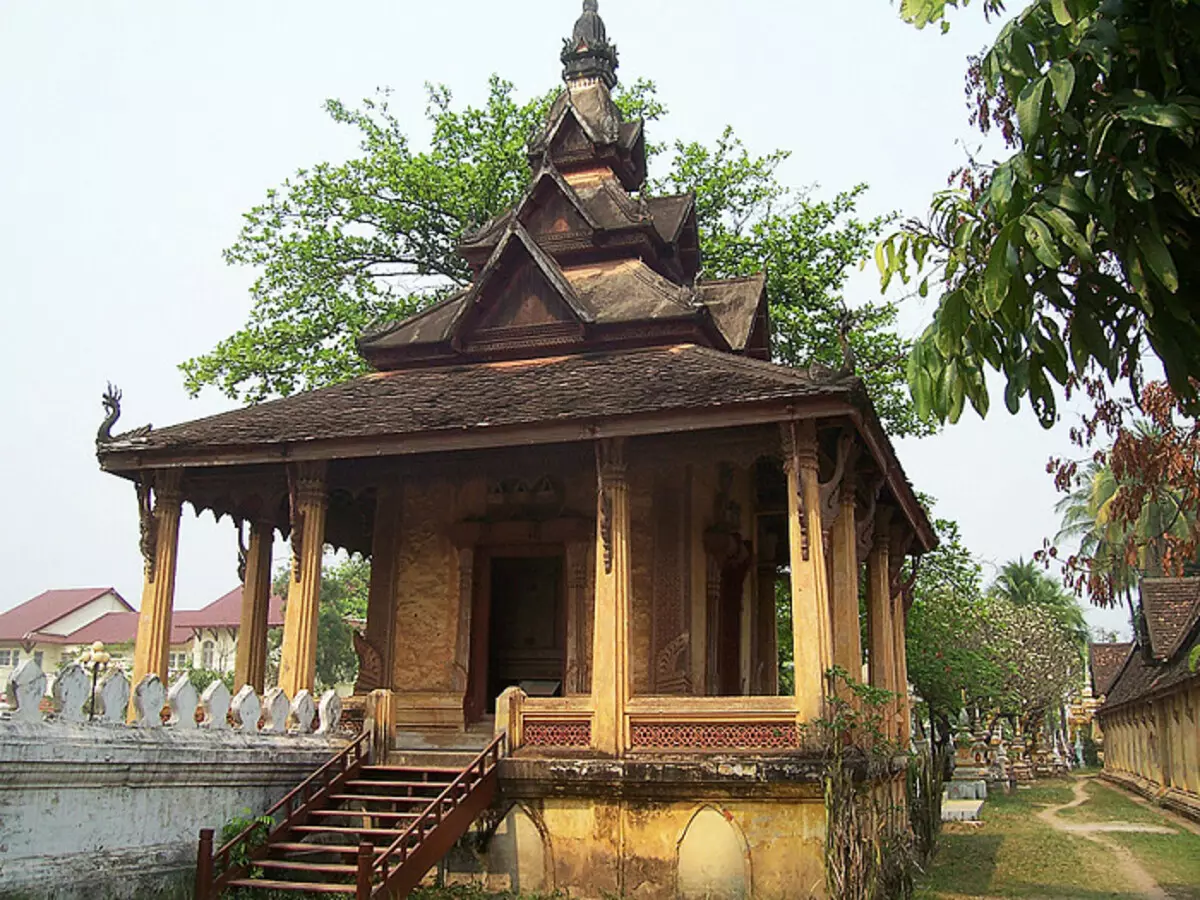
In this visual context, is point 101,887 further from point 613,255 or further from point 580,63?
point 580,63

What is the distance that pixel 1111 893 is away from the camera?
1361cm

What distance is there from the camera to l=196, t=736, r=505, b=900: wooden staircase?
32.4 ft

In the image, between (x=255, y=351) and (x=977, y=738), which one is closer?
(x=255, y=351)

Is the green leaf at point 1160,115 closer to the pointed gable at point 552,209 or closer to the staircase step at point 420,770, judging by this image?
the staircase step at point 420,770

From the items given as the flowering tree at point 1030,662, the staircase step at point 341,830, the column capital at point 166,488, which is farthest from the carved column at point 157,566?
the flowering tree at point 1030,662

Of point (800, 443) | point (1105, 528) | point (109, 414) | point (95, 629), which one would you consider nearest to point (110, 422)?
point (109, 414)

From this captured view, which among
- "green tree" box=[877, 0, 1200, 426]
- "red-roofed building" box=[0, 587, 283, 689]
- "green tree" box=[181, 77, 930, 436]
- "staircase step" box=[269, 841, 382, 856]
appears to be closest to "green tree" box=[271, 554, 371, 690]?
"red-roofed building" box=[0, 587, 283, 689]

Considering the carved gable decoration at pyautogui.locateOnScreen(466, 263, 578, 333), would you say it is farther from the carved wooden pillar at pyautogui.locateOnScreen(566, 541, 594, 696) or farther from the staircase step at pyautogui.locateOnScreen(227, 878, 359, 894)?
the staircase step at pyautogui.locateOnScreen(227, 878, 359, 894)

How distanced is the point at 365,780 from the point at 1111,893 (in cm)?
881

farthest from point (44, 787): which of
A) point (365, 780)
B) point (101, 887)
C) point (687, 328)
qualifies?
point (687, 328)

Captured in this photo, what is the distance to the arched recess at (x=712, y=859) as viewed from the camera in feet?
36.1

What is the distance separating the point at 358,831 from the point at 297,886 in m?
0.83

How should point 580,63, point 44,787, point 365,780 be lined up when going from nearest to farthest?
point 44,787 → point 365,780 → point 580,63

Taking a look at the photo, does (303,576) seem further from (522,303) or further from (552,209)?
(552,209)
